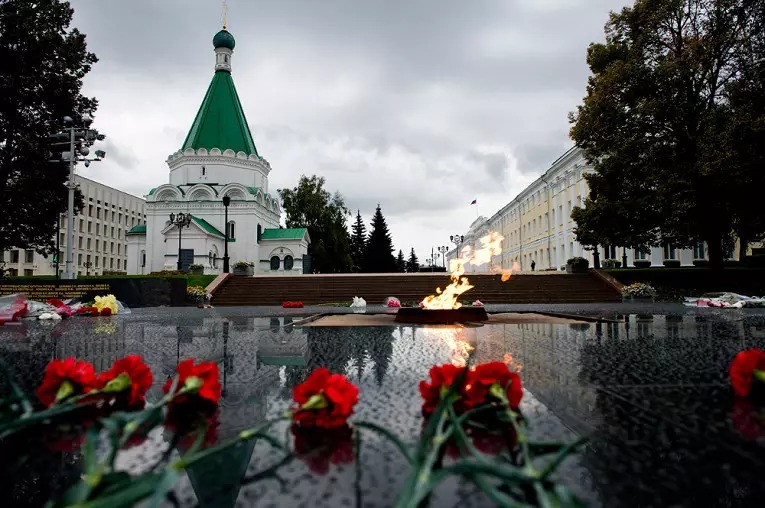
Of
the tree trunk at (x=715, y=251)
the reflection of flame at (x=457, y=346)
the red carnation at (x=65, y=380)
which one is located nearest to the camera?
the red carnation at (x=65, y=380)

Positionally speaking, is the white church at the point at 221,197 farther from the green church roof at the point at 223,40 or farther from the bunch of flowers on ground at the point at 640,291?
the bunch of flowers on ground at the point at 640,291

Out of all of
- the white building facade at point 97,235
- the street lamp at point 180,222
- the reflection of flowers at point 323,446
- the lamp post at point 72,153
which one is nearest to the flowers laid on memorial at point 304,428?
the reflection of flowers at point 323,446

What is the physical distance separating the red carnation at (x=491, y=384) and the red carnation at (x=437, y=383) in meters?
0.08

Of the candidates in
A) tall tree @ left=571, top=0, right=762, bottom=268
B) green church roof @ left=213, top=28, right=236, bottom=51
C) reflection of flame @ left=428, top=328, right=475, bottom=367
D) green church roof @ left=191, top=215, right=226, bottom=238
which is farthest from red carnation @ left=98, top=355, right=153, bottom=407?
green church roof @ left=213, top=28, right=236, bottom=51

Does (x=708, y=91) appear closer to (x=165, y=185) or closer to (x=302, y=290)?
(x=302, y=290)

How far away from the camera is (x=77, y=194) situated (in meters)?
27.4

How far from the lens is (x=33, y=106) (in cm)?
2544

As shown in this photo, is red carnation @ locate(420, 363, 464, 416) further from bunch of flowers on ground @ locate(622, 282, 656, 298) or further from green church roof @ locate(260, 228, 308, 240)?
green church roof @ locate(260, 228, 308, 240)

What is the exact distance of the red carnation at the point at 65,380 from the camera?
2043 mm

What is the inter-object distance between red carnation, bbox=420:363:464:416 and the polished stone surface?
109 millimetres

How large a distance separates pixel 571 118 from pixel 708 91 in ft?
18.6

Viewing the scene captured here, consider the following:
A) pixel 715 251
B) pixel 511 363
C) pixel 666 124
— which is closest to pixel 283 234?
pixel 666 124

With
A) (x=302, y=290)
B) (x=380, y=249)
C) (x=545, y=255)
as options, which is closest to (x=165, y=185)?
(x=380, y=249)

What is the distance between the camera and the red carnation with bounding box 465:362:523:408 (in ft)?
6.23
